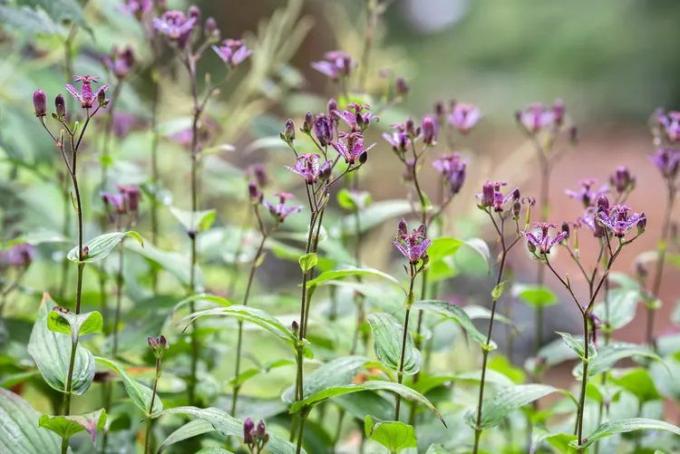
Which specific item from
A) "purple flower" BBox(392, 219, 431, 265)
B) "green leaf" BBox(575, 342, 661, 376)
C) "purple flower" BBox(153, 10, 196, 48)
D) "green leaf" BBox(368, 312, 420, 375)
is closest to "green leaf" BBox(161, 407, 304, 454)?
"green leaf" BBox(368, 312, 420, 375)

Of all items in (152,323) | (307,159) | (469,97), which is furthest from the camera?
(469,97)

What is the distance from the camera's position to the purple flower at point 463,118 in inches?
51.7

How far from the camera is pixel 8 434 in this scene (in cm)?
Answer: 98

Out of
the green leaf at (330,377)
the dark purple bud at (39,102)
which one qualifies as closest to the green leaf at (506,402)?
the green leaf at (330,377)

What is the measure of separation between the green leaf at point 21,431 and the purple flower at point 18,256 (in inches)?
10.4

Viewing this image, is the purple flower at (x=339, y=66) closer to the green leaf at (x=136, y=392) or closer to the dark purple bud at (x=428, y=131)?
the dark purple bud at (x=428, y=131)

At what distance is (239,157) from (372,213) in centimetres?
224

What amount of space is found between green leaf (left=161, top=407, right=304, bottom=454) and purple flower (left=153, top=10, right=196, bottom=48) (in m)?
0.46

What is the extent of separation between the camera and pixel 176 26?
1128 mm

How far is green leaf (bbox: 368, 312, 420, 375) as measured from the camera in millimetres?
959

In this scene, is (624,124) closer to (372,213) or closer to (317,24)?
(317,24)

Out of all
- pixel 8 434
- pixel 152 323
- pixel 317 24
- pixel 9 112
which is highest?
pixel 317 24

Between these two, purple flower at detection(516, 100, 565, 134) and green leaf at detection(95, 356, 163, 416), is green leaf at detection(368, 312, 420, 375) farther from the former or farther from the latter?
purple flower at detection(516, 100, 565, 134)

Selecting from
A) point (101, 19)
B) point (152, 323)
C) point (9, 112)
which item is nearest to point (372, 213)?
point (152, 323)
